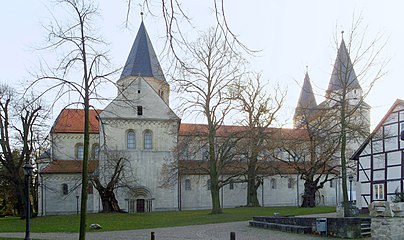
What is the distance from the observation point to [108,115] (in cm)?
4834

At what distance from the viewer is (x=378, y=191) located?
32.8 metres

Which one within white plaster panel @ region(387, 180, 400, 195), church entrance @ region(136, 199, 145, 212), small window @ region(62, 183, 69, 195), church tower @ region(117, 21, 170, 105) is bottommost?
church entrance @ region(136, 199, 145, 212)

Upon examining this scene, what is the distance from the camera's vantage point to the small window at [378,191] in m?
32.5

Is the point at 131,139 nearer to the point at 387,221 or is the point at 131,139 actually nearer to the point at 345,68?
the point at 345,68

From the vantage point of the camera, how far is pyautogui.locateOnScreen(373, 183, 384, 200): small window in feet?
106

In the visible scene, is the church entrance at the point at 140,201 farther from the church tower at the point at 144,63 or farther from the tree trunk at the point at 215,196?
the tree trunk at the point at 215,196

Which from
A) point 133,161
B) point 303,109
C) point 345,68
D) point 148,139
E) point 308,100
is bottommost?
point 133,161

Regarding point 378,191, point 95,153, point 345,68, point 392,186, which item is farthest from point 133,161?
point 345,68

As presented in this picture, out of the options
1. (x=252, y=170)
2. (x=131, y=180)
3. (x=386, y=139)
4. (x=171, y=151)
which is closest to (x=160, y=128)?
(x=171, y=151)

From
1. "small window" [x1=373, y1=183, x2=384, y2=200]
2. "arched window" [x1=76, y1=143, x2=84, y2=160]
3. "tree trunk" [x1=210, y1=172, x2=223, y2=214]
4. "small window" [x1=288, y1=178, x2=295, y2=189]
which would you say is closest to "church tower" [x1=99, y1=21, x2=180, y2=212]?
"arched window" [x1=76, y1=143, x2=84, y2=160]

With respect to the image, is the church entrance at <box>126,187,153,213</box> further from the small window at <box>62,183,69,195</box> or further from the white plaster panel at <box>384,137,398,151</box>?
the white plaster panel at <box>384,137,398,151</box>

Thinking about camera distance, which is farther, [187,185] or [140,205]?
[187,185]

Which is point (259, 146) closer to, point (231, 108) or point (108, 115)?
point (231, 108)

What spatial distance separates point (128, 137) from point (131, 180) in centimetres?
476
